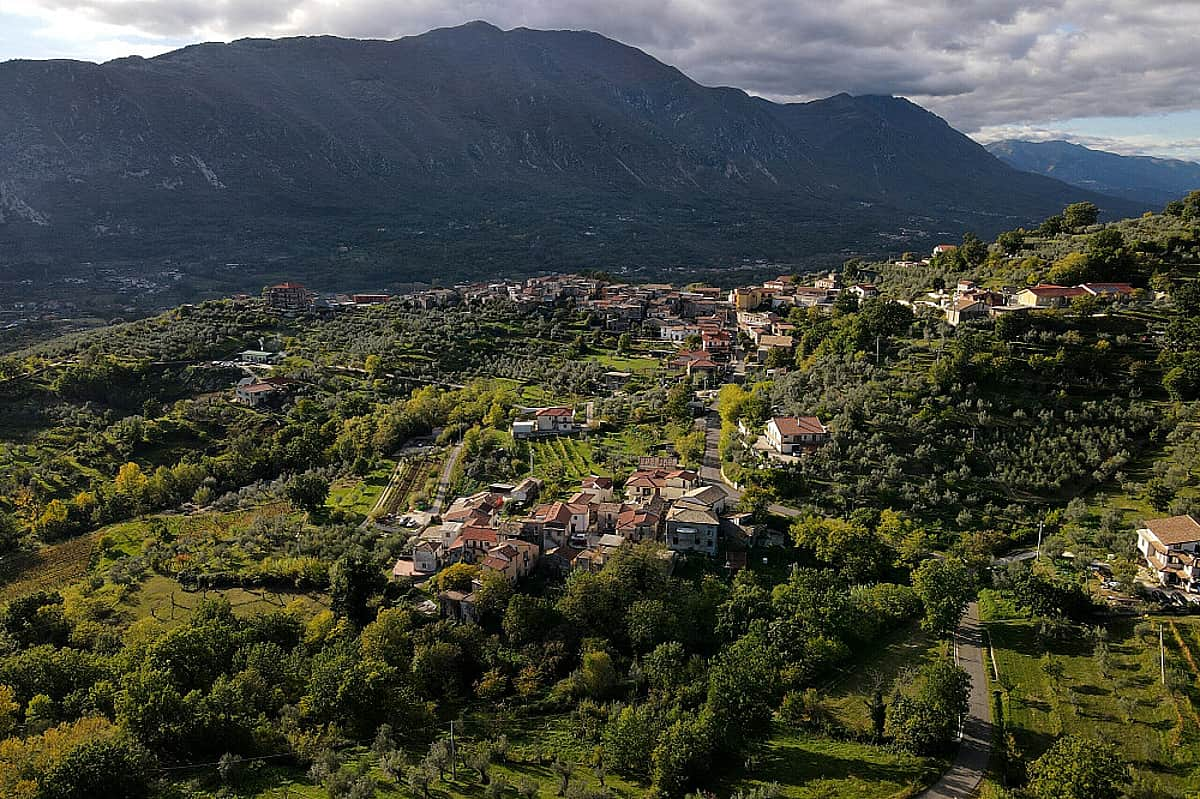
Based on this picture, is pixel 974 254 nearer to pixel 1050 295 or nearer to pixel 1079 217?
pixel 1079 217

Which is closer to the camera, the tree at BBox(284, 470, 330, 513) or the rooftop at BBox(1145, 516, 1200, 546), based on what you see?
the rooftop at BBox(1145, 516, 1200, 546)

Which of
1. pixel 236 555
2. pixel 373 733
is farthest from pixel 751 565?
pixel 236 555

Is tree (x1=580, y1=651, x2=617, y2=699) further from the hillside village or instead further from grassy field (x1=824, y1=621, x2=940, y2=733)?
grassy field (x1=824, y1=621, x2=940, y2=733)

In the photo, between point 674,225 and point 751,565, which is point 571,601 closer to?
point 751,565

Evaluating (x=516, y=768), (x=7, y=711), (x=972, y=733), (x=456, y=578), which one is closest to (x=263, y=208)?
(x=456, y=578)

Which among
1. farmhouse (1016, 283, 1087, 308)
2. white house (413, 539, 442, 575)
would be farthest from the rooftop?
white house (413, 539, 442, 575)

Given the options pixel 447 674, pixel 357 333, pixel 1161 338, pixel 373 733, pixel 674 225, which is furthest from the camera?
pixel 674 225

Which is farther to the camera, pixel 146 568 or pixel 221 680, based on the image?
pixel 146 568
